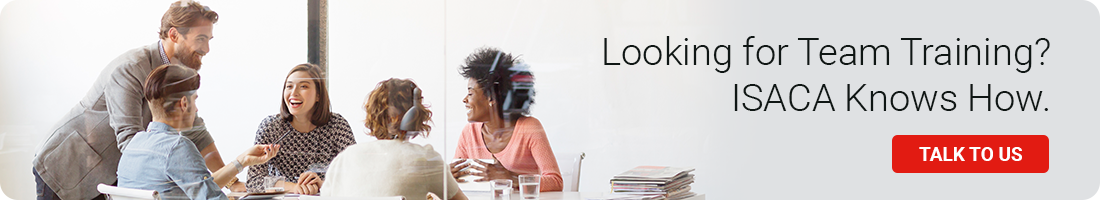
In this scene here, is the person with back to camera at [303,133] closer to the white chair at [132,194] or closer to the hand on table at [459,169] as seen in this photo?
the hand on table at [459,169]

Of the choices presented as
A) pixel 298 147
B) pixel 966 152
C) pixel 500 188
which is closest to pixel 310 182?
pixel 298 147

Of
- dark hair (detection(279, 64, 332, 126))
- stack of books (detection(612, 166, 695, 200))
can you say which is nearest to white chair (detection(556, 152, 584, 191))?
stack of books (detection(612, 166, 695, 200))

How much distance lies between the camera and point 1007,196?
2.87 metres

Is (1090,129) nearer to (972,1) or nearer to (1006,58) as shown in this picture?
A: (1006,58)

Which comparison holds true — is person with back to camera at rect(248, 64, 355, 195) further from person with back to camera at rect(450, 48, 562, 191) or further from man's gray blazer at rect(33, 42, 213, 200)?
person with back to camera at rect(450, 48, 562, 191)

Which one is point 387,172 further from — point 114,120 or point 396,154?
point 114,120

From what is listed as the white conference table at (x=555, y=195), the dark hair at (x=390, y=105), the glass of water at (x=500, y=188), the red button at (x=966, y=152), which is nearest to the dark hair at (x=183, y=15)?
the dark hair at (x=390, y=105)

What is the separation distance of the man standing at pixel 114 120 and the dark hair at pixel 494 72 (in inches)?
41.9

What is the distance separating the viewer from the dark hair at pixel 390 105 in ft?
9.87

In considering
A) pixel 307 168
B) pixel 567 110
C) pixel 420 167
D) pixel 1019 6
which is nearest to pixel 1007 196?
pixel 1019 6

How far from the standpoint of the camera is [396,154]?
2967 mm

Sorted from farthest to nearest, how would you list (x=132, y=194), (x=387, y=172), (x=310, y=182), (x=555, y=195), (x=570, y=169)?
(x=310, y=182), (x=570, y=169), (x=555, y=195), (x=387, y=172), (x=132, y=194)

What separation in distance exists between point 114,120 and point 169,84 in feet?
0.96

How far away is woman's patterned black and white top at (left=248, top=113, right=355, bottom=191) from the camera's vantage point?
3.05 m
